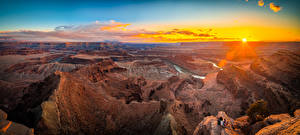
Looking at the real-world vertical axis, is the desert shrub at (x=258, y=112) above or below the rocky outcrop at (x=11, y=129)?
below

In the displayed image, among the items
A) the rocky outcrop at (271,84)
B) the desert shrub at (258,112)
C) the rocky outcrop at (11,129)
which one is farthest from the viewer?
the rocky outcrop at (271,84)

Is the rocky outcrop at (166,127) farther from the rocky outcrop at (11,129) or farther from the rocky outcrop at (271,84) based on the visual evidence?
the rocky outcrop at (271,84)

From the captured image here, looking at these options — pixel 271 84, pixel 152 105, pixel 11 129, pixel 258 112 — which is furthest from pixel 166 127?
pixel 271 84

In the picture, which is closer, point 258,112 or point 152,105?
point 258,112

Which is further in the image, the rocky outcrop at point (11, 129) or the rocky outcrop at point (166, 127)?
the rocky outcrop at point (166, 127)

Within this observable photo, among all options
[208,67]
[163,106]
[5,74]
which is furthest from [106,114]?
[208,67]

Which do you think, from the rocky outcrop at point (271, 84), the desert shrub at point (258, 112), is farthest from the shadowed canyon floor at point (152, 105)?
the desert shrub at point (258, 112)

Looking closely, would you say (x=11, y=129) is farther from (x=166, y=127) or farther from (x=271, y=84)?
(x=271, y=84)

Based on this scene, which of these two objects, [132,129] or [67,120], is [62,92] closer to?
[67,120]

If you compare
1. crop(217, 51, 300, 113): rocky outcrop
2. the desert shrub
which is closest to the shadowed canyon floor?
crop(217, 51, 300, 113): rocky outcrop

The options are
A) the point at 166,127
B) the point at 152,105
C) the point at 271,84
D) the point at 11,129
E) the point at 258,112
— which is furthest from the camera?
the point at 271,84

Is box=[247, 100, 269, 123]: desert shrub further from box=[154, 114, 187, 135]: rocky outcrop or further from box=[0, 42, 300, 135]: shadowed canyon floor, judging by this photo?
→ box=[154, 114, 187, 135]: rocky outcrop
